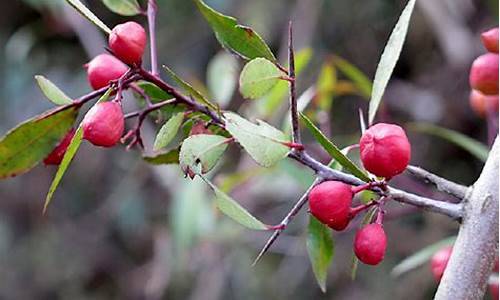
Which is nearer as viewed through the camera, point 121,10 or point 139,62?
point 139,62

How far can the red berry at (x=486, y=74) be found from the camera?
23.6 inches

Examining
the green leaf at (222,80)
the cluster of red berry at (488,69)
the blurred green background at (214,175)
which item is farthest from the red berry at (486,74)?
the blurred green background at (214,175)

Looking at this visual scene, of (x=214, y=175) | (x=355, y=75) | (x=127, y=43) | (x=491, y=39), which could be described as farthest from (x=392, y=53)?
(x=214, y=175)

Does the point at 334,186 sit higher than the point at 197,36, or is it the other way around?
the point at 334,186

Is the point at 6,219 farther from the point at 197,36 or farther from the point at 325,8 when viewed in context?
the point at 325,8

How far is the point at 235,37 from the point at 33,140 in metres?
0.15

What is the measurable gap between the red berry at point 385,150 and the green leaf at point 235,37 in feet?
0.27

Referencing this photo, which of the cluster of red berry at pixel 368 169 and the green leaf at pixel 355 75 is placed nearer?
the cluster of red berry at pixel 368 169

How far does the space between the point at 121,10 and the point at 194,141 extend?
0.54 feet

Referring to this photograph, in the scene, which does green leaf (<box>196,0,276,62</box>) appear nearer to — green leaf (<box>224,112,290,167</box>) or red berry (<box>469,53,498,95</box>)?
green leaf (<box>224,112,290,167</box>)

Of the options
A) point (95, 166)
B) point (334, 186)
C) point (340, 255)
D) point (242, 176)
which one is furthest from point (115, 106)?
point (95, 166)

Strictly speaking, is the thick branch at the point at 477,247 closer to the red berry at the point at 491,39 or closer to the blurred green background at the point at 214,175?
the red berry at the point at 491,39

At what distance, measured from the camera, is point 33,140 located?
0.55 meters

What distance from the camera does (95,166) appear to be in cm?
207
